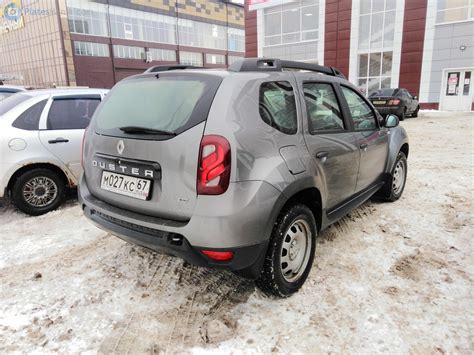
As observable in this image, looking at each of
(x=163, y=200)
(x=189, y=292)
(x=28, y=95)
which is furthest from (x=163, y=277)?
(x=28, y=95)

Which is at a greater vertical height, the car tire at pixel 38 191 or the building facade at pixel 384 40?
the building facade at pixel 384 40

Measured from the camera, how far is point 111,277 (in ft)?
9.73

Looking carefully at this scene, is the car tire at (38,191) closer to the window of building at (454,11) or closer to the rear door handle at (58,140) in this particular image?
the rear door handle at (58,140)

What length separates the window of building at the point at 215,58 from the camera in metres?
63.9

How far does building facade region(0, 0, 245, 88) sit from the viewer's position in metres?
47.4

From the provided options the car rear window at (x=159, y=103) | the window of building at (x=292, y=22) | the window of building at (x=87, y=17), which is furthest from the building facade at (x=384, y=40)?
the window of building at (x=87, y=17)

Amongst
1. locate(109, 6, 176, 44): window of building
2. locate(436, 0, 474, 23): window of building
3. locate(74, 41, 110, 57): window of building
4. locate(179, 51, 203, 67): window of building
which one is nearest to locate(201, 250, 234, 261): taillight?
locate(436, 0, 474, 23): window of building

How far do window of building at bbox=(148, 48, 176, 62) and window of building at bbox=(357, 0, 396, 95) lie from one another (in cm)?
3896

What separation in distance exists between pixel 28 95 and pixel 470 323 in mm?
5343

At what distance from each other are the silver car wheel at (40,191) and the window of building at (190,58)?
57.3 m

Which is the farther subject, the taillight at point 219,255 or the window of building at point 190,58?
the window of building at point 190,58

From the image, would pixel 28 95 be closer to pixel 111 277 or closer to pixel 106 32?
pixel 111 277

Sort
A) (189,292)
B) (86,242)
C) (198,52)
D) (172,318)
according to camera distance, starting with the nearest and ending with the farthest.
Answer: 1. (172,318)
2. (189,292)
3. (86,242)
4. (198,52)

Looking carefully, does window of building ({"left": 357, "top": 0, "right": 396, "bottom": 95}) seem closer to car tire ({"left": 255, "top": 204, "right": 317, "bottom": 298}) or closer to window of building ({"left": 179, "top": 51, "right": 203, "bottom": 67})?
car tire ({"left": 255, "top": 204, "right": 317, "bottom": 298})
